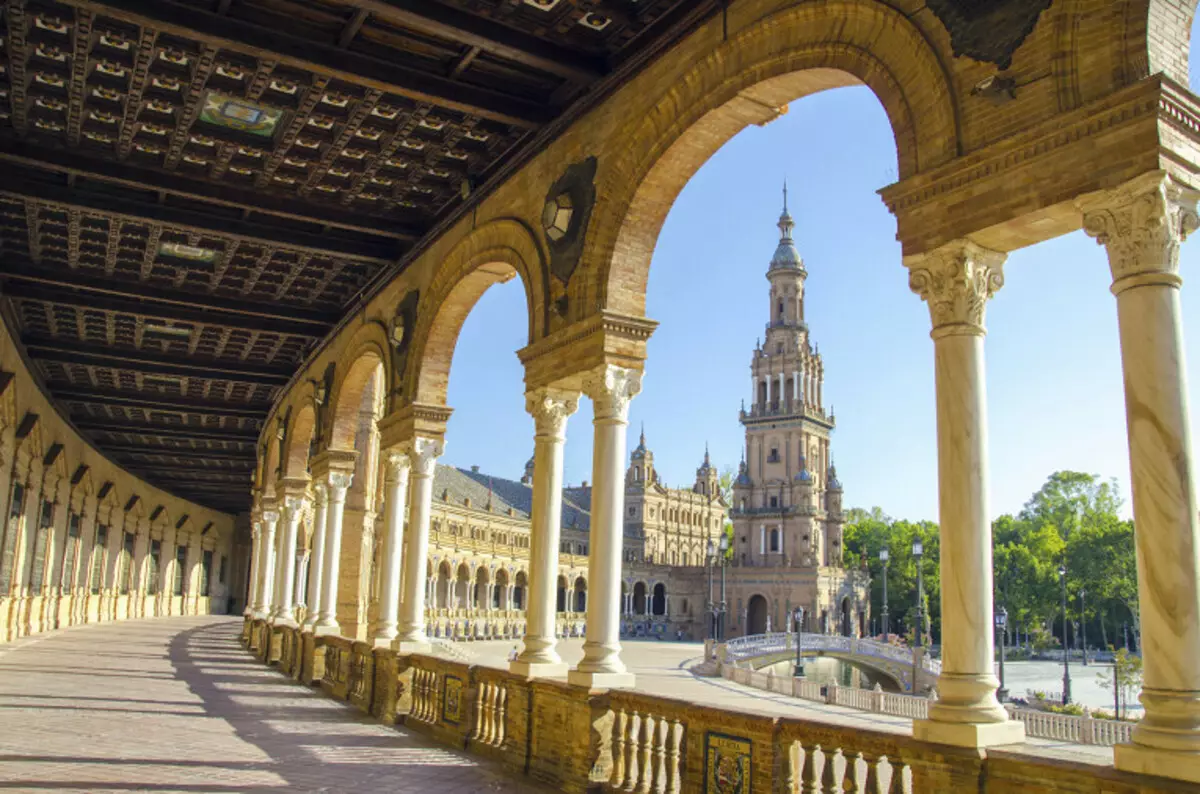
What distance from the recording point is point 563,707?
8.93 m

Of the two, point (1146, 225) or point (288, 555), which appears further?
point (288, 555)

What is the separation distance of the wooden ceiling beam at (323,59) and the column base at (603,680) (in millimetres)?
5911

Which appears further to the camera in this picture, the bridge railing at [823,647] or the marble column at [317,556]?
the bridge railing at [823,647]

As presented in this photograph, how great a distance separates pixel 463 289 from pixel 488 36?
15.5 ft

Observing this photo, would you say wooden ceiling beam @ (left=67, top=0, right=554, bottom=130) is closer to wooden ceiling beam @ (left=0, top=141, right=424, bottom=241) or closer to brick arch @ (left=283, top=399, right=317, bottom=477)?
wooden ceiling beam @ (left=0, top=141, right=424, bottom=241)

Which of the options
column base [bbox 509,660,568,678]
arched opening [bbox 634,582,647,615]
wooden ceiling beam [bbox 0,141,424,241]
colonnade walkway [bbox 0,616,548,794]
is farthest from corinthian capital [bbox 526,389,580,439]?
arched opening [bbox 634,582,647,615]

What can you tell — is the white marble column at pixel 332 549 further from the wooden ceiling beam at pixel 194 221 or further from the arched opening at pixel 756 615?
the arched opening at pixel 756 615

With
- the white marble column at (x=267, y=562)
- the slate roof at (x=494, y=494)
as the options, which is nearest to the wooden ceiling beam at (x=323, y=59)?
the white marble column at (x=267, y=562)

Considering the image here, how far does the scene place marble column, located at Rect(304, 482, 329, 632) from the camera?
61.0 ft

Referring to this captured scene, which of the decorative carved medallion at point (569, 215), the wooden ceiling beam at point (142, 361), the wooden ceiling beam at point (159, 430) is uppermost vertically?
the wooden ceiling beam at point (142, 361)

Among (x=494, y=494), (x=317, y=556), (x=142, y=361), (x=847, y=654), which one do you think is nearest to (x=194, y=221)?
(x=317, y=556)

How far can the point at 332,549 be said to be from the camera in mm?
18703

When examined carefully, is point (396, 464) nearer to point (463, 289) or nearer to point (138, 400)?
point (463, 289)

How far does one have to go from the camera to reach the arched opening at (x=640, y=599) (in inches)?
3861
